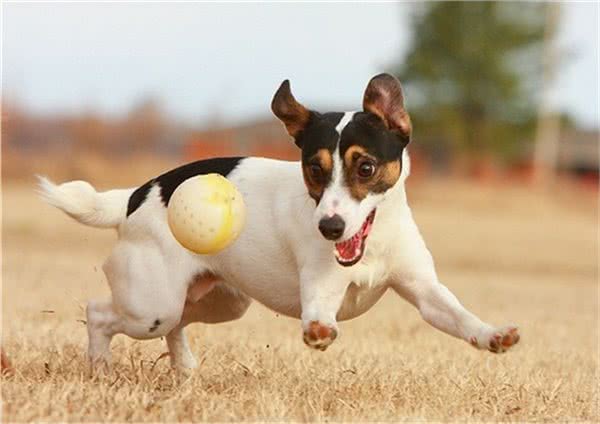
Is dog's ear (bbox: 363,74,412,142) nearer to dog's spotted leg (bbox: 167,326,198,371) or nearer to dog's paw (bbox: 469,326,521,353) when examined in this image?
dog's paw (bbox: 469,326,521,353)

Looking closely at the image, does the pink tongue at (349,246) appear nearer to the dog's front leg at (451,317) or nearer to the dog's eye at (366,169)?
the dog's eye at (366,169)

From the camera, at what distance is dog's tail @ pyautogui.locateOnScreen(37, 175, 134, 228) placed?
633 cm

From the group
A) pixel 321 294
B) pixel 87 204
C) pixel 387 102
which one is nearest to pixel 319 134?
pixel 387 102

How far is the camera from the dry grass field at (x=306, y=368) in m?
4.81

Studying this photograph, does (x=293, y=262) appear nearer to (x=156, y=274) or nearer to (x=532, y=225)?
(x=156, y=274)

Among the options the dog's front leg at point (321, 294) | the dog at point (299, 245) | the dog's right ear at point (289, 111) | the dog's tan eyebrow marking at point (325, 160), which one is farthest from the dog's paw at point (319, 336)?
the dog's right ear at point (289, 111)

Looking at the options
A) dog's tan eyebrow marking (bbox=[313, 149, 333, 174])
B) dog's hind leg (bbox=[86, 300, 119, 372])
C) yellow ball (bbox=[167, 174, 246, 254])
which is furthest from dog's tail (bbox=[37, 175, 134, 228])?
dog's tan eyebrow marking (bbox=[313, 149, 333, 174])

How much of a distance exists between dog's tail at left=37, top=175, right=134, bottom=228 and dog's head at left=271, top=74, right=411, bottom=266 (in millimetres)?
1297

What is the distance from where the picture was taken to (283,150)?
3344cm

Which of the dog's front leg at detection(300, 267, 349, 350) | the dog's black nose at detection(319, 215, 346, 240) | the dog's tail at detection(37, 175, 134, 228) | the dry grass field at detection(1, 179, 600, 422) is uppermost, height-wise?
the dog's black nose at detection(319, 215, 346, 240)

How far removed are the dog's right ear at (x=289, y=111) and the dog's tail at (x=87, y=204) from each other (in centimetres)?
126

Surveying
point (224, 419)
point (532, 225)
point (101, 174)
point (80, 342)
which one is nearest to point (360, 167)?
point (224, 419)

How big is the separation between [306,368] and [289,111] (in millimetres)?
1589

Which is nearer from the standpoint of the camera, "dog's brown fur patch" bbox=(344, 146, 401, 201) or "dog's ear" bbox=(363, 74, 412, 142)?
"dog's brown fur patch" bbox=(344, 146, 401, 201)
